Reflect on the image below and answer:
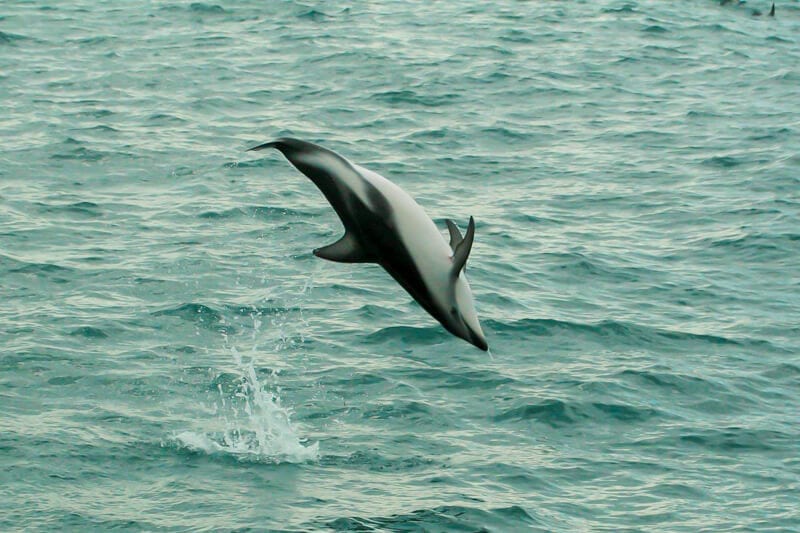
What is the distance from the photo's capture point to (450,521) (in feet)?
36.9

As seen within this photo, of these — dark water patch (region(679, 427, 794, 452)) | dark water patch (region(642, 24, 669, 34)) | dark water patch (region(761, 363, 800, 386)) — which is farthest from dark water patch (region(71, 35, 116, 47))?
dark water patch (region(679, 427, 794, 452))

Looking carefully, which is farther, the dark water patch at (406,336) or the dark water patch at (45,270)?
the dark water patch at (45,270)

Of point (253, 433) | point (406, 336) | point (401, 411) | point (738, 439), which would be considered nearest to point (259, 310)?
point (406, 336)

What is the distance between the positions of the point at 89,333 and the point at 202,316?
1.30 m

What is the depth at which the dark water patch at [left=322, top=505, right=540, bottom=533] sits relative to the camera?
11.1 metres

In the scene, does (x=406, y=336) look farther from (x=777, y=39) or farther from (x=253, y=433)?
(x=777, y=39)

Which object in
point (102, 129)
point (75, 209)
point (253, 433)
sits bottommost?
point (253, 433)

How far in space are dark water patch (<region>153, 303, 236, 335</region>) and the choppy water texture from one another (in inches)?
1.3

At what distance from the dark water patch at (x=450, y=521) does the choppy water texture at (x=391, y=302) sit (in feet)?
0.10

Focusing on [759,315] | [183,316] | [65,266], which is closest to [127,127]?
[65,266]

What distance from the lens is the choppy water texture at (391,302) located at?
11.9m

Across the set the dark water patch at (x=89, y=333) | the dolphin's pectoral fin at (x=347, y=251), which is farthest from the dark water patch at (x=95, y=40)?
the dolphin's pectoral fin at (x=347, y=251)

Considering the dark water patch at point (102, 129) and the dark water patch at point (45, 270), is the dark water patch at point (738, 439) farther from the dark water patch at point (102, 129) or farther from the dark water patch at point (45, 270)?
the dark water patch at point (102, 129)

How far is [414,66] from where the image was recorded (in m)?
27.6
